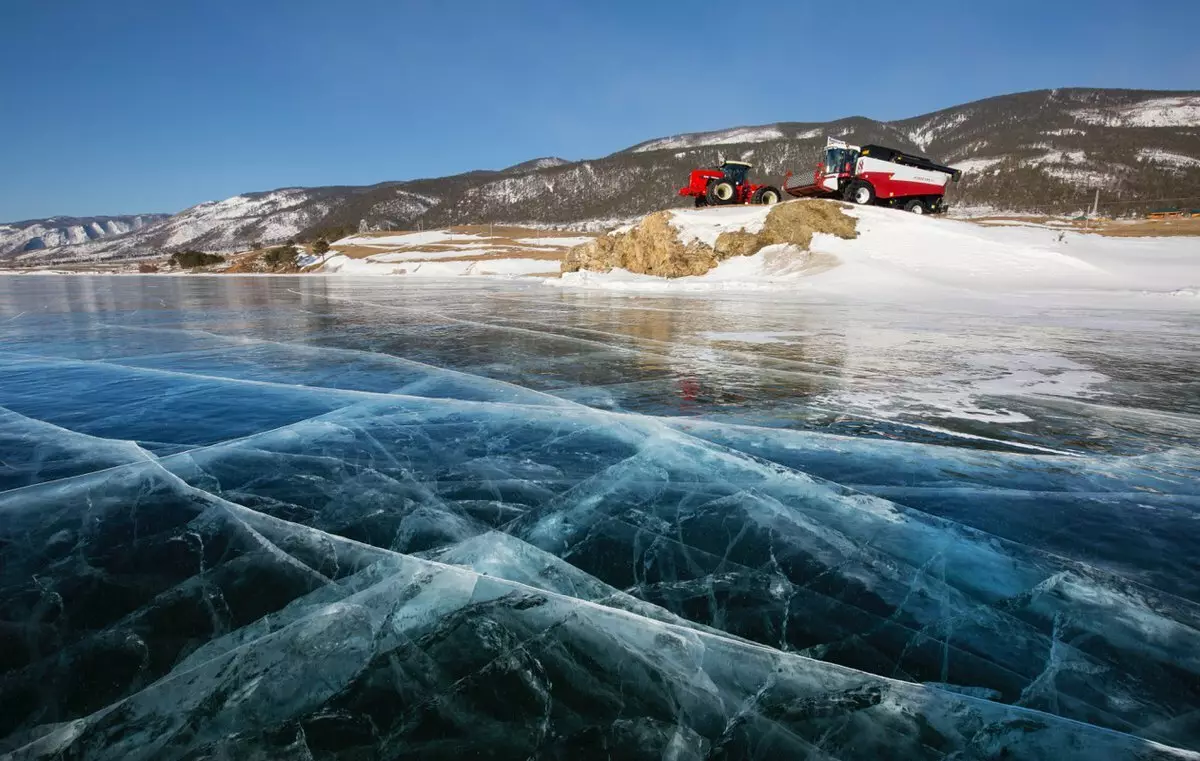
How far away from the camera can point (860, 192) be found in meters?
23.4

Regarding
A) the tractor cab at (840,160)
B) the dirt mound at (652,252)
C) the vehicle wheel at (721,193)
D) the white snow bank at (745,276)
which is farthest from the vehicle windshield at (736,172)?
the white snow bank at (745,276)

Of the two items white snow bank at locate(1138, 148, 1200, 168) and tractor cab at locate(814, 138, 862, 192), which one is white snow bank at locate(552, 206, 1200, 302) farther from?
white snow bank at locate(1138, 148, 1200, 168)

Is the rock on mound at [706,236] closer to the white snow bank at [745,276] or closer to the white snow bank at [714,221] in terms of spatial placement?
the white snow bank at [714,221]

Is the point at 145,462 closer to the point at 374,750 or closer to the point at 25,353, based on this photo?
the point at 374,750

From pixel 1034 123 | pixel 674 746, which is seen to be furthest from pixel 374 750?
pixel 1034 123

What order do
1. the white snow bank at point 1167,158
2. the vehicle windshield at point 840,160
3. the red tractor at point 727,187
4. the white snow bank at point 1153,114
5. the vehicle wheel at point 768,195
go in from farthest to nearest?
the white snow bank at point 1153,114 < the white snow bank at point 1167,158 < the red tractor at point 727,187 < the vehicle wheel at point 768,195 < the vehicle windshield at point 840,160

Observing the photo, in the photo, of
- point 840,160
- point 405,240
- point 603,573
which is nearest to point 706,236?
point 840,160

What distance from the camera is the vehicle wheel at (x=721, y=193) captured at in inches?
1048

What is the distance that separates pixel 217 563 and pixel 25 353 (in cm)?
825

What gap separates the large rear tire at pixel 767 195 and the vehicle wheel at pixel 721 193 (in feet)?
3.49

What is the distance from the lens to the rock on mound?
20.8 metres

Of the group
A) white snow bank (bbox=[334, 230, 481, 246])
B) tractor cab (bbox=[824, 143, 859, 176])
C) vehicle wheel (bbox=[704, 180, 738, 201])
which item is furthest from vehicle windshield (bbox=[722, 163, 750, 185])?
white snow bank (bbox=[334, 230, 481, 246])

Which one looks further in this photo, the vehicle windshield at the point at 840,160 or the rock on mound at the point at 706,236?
the vehicle windshield at the point at 840,160

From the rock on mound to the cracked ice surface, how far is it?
1691 centimetres
